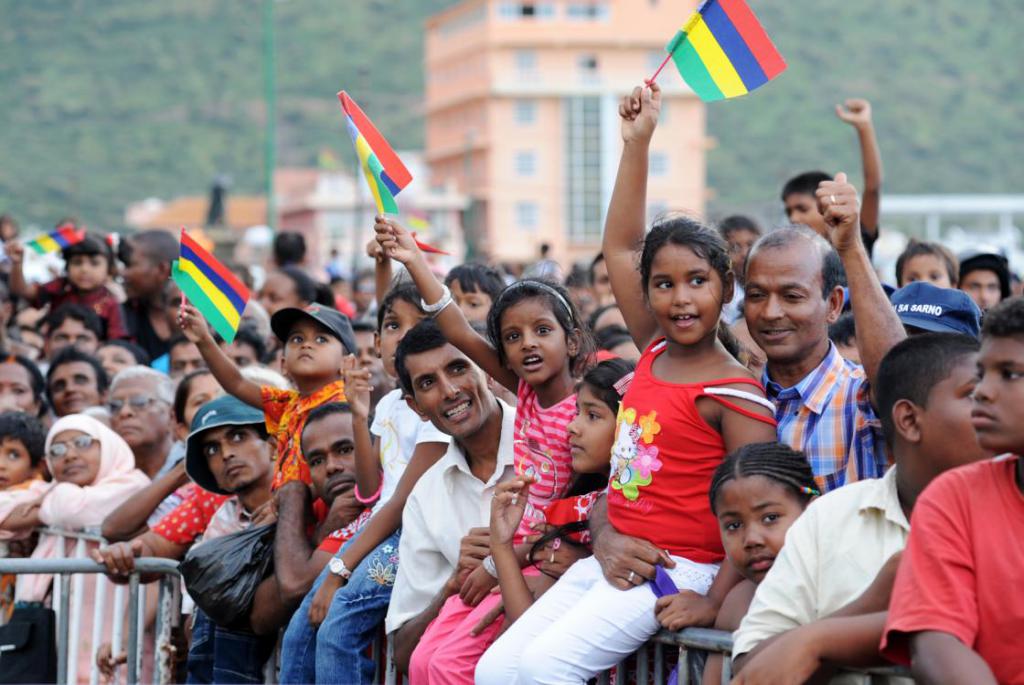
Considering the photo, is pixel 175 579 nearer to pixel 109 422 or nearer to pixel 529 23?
pixel 109 422

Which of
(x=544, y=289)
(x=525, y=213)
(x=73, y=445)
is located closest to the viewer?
(x=544, y=289)

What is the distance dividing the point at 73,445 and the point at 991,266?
15.2ft

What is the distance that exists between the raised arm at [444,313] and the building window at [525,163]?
86.3 metres

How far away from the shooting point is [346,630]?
606cm

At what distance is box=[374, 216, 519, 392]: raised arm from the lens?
5.93 m

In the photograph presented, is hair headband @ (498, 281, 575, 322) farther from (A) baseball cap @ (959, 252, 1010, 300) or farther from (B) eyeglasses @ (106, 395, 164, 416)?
(B) eyeglasses @ (106, 395, 164, 416)

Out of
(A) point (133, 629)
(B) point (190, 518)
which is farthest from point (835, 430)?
(B) point (190, 518)

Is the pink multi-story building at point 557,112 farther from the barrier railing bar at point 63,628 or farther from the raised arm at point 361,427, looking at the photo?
the raised arm at point 361,427

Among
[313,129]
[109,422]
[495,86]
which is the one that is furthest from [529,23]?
[109,422]

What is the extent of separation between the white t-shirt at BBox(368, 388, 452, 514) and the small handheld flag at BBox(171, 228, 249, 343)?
1364mm

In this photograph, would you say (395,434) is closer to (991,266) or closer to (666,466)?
(666,466)

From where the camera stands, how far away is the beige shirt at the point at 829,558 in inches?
160

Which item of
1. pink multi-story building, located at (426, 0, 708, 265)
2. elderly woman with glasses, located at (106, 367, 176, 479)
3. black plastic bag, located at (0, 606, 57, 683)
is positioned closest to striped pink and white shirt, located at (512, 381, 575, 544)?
black plastic bag, located at (0, 606, 57, 683)

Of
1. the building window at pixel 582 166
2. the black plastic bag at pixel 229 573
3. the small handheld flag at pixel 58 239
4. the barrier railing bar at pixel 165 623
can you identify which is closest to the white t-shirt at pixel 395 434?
the black plastic bag at pixel 229 573
